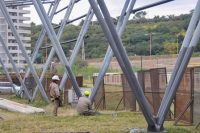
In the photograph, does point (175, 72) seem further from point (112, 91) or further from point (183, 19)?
point (183, 19)

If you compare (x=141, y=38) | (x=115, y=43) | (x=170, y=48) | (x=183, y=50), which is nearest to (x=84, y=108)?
(x=183, y=50)

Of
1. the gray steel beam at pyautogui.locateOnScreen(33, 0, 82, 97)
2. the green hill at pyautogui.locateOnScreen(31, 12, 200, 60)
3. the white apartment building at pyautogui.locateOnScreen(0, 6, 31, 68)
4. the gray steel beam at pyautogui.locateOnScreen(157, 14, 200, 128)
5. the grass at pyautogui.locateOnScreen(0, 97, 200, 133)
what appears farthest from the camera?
the green hill at pyautogui.locateOnScreen(31, 12, 200, 60)

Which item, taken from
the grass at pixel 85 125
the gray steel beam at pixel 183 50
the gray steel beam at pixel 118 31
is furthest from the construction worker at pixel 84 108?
the gray steel beam at pixel 183 50

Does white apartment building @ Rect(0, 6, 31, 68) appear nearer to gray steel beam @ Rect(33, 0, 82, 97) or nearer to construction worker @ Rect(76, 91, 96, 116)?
gray steel beam @ Rect(33, 0, 82, 97)

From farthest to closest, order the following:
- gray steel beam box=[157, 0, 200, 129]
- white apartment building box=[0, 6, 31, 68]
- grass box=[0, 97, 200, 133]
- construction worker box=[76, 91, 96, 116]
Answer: white apartment building box=[0, 6, 31, 68] → construction worker box=[76, 91, 96, 116] → grass box=[0, 97, 200, 133] → gray steel beam box=[157, 0, 200, 129]

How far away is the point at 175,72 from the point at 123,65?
141 cm

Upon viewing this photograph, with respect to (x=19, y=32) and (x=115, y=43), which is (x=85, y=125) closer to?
(x=115, y=43)

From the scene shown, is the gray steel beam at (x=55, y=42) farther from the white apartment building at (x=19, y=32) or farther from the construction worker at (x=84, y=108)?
the white apartment building at (x=19, y=32)

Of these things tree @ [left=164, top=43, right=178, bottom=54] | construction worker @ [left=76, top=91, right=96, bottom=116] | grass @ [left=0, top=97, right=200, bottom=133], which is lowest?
grass @ [left=0, top=97, right=200, bottom=133]

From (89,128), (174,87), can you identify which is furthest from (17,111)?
(174,87)

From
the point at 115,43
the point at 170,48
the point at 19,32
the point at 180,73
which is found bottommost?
the point at 180,73

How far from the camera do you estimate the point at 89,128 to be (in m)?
13.3

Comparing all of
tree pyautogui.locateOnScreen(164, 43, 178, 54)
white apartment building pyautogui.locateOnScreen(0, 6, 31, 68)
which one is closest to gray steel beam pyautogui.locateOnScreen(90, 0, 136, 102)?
white apartment building pyautogui.locateOnScreen(0, 6, 31, 68)

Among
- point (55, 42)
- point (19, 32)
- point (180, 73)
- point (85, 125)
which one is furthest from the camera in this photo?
point (19, 32)
